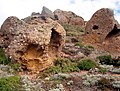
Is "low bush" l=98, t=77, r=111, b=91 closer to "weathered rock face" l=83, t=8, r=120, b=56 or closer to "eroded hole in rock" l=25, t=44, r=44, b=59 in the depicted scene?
"eroded hole in rock" l=25, t=44, r=44, b=59

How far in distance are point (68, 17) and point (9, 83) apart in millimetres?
46747

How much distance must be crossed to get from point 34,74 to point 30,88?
12.2 ft

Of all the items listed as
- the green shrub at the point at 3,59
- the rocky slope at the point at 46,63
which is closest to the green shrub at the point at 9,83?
the rocky slope at the point at 46,63

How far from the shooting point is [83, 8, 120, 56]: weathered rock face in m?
35.9

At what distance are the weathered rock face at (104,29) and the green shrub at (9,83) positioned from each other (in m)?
17.9

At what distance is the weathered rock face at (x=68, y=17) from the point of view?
6241 cm

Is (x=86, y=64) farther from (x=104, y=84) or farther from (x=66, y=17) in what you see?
(x=66, y=17)

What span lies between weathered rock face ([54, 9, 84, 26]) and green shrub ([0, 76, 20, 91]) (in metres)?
43.7

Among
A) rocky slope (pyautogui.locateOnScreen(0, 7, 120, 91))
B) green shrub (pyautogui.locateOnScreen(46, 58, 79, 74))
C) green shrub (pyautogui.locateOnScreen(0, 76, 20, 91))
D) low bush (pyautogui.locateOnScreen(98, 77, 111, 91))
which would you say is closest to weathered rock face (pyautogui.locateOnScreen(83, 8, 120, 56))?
rocky slope (pyautogui.locateOnScreen(0, 7, 120, 91))

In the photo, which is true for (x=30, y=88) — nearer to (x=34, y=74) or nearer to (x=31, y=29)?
(x=34, y=74)

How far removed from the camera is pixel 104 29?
36812 millimetres

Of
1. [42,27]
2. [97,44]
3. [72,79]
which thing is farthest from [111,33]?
[72,79]

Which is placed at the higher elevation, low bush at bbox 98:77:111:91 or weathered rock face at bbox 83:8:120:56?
weathered rock face at bbox 83:8:120:56

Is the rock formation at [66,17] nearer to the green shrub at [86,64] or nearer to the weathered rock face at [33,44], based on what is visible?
the green shrub at [86,64]
